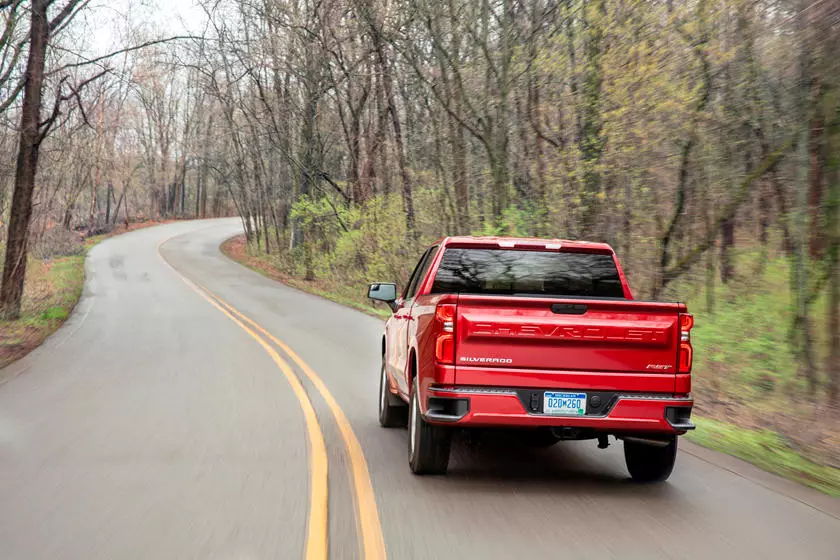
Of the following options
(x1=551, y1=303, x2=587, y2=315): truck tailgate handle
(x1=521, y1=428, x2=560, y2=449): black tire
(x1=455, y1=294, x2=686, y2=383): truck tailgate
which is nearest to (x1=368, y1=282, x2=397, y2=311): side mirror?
(x1=521, y1=428, x2=560, y2=449): black tire

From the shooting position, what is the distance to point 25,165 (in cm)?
1977

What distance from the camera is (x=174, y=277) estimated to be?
31.7m

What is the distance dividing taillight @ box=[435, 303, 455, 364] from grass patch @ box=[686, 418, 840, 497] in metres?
2.94

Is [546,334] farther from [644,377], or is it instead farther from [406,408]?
[406,408]

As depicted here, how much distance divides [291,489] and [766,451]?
14.0 feet

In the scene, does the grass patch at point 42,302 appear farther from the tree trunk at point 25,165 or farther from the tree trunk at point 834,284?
the tree trunk at point 834,284

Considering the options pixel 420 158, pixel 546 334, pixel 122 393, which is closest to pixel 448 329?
pixel 546 334

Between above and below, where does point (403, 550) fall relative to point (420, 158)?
below

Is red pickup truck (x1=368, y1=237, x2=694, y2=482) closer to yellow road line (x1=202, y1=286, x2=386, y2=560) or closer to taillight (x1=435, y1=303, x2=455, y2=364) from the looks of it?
taillight (x1=435, y1=303, x2=455, y2=364)

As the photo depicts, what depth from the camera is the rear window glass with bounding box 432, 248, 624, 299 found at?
699cm

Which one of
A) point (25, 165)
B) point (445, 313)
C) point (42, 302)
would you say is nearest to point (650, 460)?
point (445, 313)

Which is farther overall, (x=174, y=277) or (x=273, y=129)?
(x=273, y=129)

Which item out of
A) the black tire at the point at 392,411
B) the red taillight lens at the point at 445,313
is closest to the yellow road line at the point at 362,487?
the black tire at the point at 392,411

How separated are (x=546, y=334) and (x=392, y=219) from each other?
19491mm
